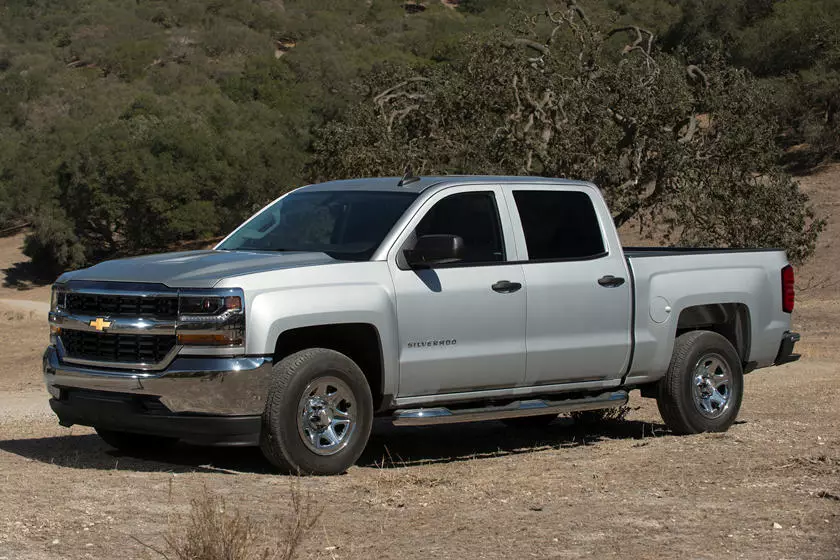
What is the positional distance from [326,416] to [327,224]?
157 cm

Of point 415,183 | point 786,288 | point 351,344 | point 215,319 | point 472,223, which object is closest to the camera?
point 215,319

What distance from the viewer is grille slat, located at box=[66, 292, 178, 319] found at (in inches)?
308

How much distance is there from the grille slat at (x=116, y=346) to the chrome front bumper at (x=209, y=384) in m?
0.11

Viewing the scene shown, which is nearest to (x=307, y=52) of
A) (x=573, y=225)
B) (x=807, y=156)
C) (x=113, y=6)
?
(x=807, y=156)

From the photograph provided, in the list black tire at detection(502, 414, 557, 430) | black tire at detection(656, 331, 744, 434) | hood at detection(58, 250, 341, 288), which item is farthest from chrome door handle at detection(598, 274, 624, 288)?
hood at detection(58, 250, 341, 288)

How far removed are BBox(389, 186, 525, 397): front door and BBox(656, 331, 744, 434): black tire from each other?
1.59 meters

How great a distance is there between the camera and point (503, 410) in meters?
8.90

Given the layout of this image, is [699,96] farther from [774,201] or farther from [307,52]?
[307,52]

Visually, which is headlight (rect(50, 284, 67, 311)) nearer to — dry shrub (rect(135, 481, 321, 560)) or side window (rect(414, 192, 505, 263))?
dry shrub (rect(135, 481, 321, 560))

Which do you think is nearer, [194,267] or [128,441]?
[194,267]

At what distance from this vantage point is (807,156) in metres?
45.6

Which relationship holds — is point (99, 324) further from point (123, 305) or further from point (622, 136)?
point (622, 136)

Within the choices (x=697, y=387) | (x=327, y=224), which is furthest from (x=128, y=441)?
(x=697, y=387)

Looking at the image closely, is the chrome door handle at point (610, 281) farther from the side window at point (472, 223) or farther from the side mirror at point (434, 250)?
the side mirror at point (434, 250)
